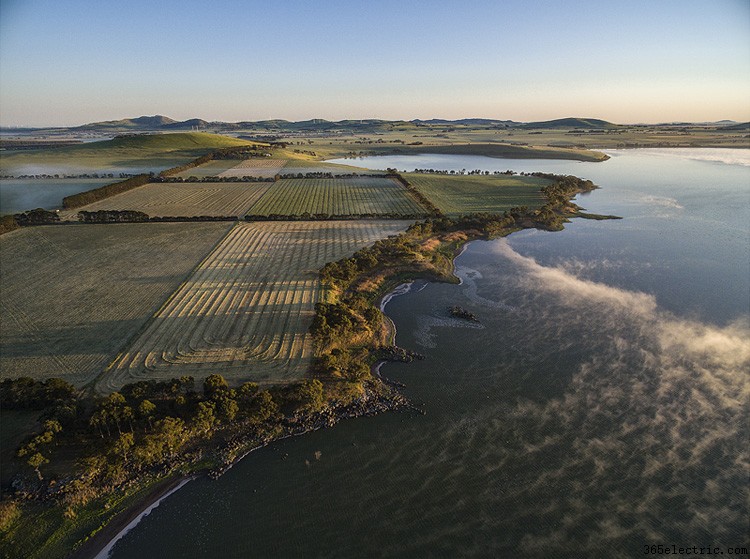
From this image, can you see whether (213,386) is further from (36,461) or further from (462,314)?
(462,314)

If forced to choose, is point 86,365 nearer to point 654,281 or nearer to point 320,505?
point 320,505

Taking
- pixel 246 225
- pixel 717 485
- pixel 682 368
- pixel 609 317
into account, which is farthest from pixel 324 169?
pixel 717 485

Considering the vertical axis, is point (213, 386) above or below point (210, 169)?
below

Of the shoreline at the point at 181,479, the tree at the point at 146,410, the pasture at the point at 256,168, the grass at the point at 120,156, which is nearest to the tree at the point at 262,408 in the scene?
the shoreline at the point at 181,479

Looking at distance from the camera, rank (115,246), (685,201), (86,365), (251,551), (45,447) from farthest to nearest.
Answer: (685,201)
(115,246)
(86,365)
(45,447)
(251,551)

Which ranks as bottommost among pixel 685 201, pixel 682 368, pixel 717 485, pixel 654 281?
pixel 717 485

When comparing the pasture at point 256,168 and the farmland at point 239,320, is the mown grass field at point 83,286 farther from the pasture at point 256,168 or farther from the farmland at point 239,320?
the pasture at point 256,168

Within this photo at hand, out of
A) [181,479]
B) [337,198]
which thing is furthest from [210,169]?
[181,479]
